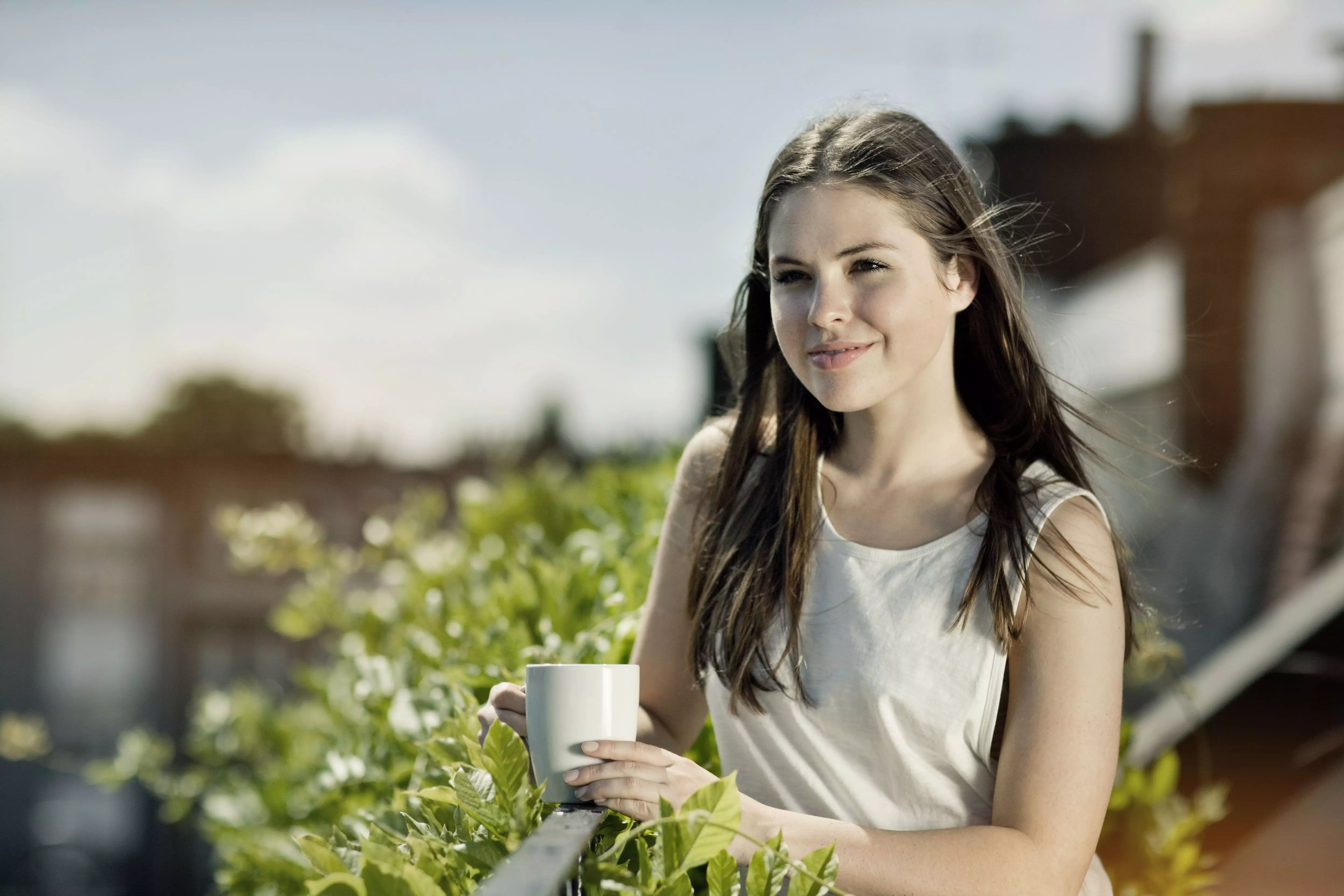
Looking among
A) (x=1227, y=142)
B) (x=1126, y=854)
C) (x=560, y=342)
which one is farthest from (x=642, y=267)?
(x=1126, y=854)

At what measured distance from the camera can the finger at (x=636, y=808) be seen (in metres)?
1.09

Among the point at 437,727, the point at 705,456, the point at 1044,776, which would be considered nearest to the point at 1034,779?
the point at 1044,776

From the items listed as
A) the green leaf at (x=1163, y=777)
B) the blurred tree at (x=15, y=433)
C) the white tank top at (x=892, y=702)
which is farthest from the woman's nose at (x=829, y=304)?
the blurred tree at (x=15, y=433)

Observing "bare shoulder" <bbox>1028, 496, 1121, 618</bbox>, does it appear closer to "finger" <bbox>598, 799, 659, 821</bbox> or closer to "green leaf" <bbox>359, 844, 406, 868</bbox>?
"finger" <bbox>598, 799, 659, 821</bbox>

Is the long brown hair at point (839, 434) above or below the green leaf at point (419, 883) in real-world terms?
above

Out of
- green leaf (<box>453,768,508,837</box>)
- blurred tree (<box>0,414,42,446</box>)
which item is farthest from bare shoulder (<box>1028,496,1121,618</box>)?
blurred tree (<box>0,414,42,446</box>)

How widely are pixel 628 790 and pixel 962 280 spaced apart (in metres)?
0.93

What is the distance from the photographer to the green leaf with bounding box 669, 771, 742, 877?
38.5 inches

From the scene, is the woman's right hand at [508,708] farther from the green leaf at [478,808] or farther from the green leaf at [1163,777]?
the green leaf at [1163,777]

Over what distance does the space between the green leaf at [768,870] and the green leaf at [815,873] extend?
14 millimetres

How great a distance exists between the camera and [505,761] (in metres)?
1.02

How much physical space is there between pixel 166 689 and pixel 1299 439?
13527 millimetres

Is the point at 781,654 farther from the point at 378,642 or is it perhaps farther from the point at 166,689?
the point at 166,689

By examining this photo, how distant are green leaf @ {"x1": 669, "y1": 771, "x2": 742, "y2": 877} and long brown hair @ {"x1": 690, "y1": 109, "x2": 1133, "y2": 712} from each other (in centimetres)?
55
